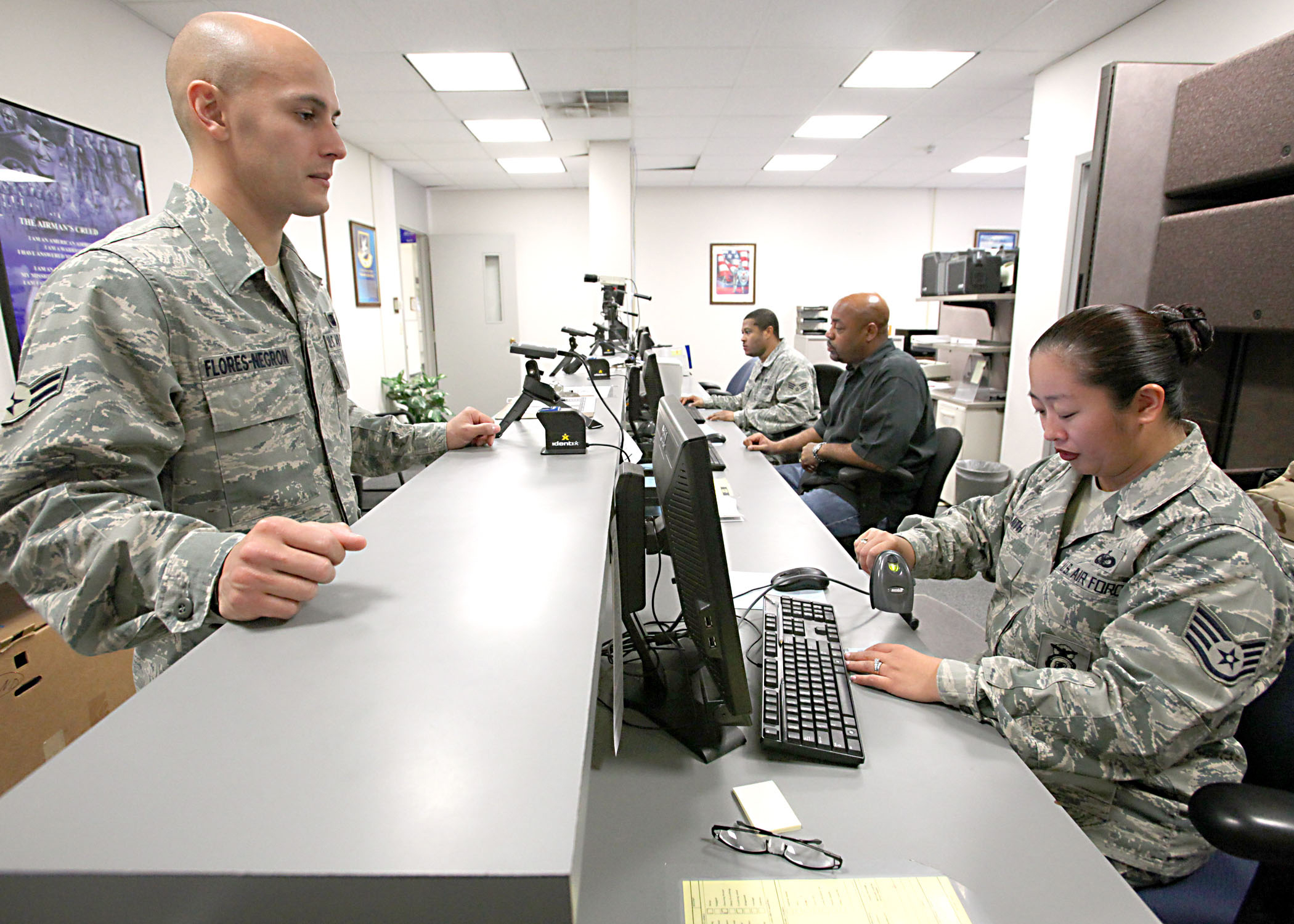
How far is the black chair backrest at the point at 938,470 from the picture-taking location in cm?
267

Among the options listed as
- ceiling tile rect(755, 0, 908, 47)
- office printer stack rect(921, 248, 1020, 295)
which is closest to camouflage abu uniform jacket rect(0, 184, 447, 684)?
ceiling tile rect(755, 0, 908, 47)

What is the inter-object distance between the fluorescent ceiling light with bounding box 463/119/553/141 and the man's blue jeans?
12.2ft

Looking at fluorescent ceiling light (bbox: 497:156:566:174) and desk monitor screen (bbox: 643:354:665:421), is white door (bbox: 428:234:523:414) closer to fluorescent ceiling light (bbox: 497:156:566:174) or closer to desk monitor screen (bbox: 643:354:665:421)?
fluorescent ceiling light (bbox: 497:156:566:174)

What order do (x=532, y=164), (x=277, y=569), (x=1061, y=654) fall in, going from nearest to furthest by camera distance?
(x=277, y=569), (x=1061, y=654), (x=532, y=164)

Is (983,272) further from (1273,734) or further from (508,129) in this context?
(1273,734)

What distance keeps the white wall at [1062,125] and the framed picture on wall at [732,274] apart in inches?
150

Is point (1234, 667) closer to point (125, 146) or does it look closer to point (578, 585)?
point (578, 585)

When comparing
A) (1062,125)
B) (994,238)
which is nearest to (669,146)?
(1062,125)

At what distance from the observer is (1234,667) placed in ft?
2.89

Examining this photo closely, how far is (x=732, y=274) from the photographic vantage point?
309 inches

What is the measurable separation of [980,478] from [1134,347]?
10.7 feet

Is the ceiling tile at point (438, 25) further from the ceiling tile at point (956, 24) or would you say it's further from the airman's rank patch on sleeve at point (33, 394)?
the airman's rank patch on sleeve at point (33, 394)

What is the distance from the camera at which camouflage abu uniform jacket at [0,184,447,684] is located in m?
0.70

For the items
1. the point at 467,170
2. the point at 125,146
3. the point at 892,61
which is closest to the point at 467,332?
the point at 467,170
